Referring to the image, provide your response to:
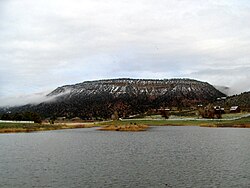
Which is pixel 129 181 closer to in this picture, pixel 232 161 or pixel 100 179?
pixel 100 179

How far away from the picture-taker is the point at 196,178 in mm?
35594

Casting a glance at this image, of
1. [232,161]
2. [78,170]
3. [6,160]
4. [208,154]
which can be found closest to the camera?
[78,170]

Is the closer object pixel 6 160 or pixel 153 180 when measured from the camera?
pixel 153 180

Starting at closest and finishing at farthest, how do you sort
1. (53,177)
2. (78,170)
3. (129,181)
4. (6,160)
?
(129,181) < (53,177) < (78,170) < (6,160)

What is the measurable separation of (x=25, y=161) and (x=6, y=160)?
3041 mm

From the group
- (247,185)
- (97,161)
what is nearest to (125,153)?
(97,161)

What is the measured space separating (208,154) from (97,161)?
53.9 ft

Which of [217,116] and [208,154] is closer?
[208,154]

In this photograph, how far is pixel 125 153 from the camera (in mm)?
55969

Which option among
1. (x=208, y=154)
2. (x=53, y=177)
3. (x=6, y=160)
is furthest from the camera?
(x=208, y=154)

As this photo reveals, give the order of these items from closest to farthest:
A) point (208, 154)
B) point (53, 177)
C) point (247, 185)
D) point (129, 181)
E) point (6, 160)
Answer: point (247, 185) < point (129, 181) < point (53, 177) < point (6, 160) < point (208, 154)

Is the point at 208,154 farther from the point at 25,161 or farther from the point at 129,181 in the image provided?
the point at 25,161

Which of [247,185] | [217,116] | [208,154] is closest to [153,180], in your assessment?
[247,185]

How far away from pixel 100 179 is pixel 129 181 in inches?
116
